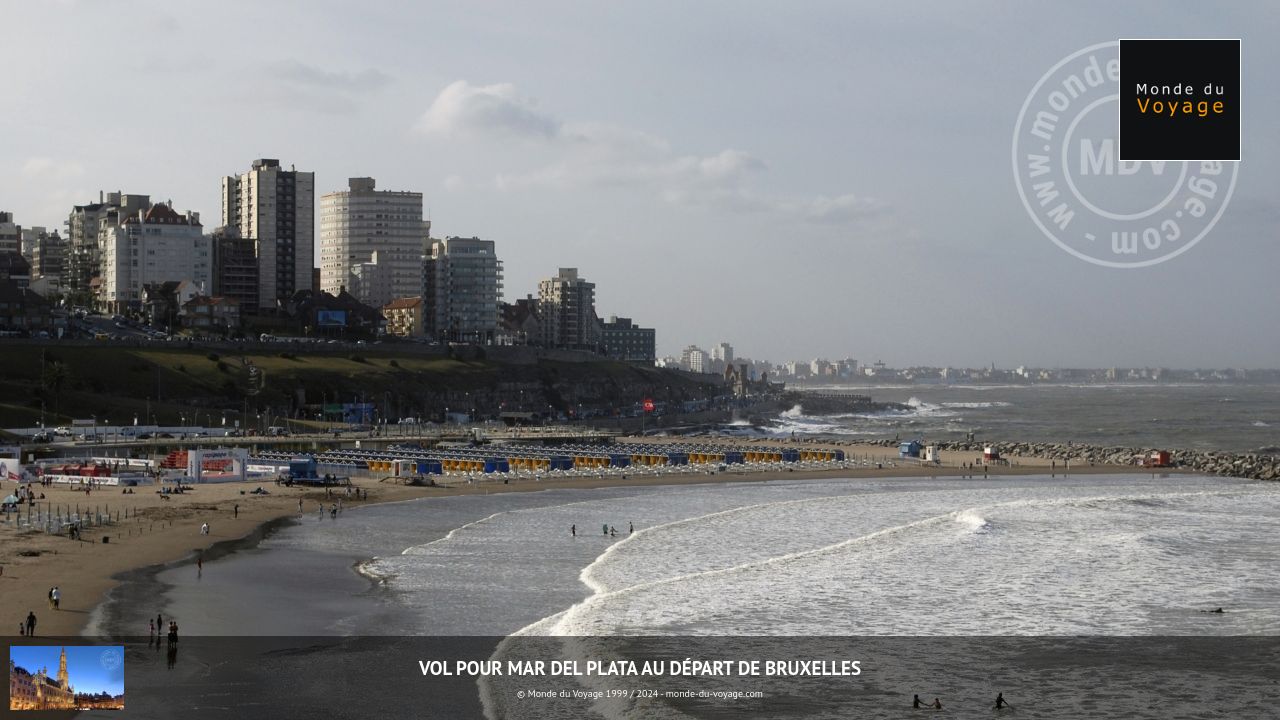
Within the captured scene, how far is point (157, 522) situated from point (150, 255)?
479 ft

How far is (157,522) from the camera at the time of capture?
186 feet

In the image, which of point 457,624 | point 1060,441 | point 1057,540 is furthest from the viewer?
point 1060,441

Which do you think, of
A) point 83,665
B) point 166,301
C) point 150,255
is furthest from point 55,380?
point 83,665

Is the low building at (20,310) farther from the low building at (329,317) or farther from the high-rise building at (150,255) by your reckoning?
the low building at (329,317)

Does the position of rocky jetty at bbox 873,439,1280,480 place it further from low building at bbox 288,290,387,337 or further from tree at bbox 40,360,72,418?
low building at bbox 288,290,387,337

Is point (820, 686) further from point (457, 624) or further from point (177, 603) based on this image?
point (177, 603)

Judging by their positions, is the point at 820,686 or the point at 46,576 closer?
the point at 820,686

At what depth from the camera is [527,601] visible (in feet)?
128

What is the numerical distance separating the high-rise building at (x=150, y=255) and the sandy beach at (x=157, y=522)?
119m

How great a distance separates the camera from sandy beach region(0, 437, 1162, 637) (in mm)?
A: 37406

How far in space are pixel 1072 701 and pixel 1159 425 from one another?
158023mm

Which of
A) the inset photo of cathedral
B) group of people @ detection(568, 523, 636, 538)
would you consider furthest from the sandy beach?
group of people @ detection(568, 523, 636, 538)

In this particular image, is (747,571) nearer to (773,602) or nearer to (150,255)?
(773,602)

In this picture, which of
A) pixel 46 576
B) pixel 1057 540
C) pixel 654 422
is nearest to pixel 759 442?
pixel 654 422
